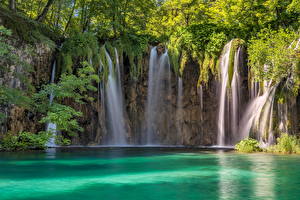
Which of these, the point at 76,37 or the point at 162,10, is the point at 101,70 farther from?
the point at 162,10

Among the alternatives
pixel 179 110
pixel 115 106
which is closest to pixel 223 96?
pixel 179 110

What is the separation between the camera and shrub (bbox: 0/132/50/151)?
1656cm

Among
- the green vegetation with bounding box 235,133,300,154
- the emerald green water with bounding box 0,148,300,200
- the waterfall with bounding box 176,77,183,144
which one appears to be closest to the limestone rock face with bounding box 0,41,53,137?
the emerald green water with bounding box 0,148,300,200

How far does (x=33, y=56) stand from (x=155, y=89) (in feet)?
27.5

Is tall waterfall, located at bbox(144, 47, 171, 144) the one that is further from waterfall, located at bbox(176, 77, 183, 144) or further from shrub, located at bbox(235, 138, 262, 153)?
shrub, located at bbox(235, 138, 262, 153)

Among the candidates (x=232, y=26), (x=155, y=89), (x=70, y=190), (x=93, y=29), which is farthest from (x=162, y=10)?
(x=70, y=190)

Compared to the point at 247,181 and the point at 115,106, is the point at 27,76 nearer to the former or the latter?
the point at 115,106

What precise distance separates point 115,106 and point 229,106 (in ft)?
24.2

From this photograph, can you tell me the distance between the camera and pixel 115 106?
2328 cm

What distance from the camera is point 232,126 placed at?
2197 cm

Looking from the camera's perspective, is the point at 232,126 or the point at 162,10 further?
A: the point at 162,10

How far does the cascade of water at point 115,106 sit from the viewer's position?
23000mm

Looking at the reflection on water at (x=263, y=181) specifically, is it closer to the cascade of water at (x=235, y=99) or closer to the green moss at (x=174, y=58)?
the cascade of water at (x=235, y=99)

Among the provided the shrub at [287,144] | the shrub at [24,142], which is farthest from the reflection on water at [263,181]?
the shrub at [24,142]
